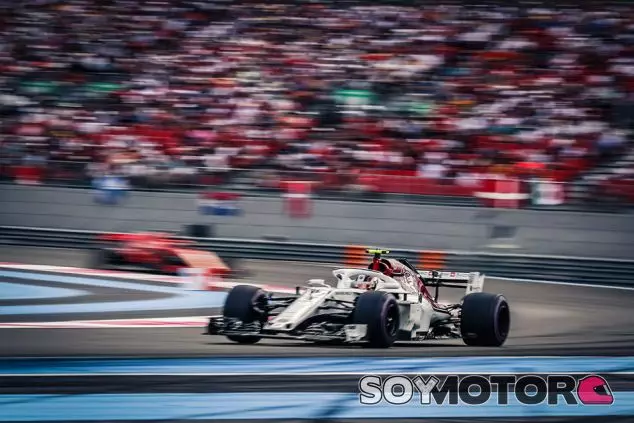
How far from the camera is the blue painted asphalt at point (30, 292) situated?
15086 mm

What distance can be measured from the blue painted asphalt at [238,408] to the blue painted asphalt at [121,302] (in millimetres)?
5954

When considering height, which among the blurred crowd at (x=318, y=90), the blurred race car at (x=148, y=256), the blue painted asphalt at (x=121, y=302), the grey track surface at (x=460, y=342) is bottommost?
the grey track surface at (x=460, y=342)

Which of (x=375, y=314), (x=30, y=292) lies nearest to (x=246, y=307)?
(x=375, y=314)

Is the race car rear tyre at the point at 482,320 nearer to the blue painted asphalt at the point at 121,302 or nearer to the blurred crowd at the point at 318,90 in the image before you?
the blue painted asphalt at the point at 121,302

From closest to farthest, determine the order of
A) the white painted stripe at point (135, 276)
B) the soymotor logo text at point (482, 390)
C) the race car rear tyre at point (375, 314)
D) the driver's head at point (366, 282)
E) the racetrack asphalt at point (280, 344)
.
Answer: the soymotor logo text at point (482, 390), the racetrack asphalt at point (280, 344), the race car rear tyre at point (375, 314), the driver's head at point (366, 282), the white painted stripe at point (135, 276)

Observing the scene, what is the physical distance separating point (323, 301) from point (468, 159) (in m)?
9.26

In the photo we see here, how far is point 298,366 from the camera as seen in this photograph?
938cm

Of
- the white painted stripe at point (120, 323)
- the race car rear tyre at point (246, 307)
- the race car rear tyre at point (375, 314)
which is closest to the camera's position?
the race car rear tyre at point (375, 314)

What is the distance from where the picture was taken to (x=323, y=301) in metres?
10.6

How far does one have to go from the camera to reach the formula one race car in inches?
405

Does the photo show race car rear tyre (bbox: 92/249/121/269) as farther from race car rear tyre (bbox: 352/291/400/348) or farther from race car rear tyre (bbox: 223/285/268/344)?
race car rear tyre (bbox: 352/291/400/348)

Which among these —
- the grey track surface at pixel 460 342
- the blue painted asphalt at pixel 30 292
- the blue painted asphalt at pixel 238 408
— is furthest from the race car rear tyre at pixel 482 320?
the blue painted asphalt at pixel 30 292

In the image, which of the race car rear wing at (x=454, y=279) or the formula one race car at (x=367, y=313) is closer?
the formula one race car at (x=367, y=313)

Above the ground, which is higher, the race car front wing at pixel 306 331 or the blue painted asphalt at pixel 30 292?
the blue painted asphalt at pixel 30 292
